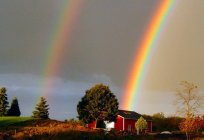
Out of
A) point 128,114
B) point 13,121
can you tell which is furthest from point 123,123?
point 13,121

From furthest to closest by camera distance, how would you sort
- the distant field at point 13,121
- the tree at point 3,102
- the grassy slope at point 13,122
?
the tree at point 3,102
the distant field at point 13,121
the grassy slope at point 13,122

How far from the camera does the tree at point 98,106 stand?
263 feet

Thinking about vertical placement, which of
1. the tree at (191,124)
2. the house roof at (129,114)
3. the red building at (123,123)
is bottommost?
the tree at (191,124)

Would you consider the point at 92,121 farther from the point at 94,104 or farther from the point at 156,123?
the point at 156,123

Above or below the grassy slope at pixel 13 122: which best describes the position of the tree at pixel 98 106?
above

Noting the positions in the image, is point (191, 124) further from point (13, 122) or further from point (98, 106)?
point (13, 122)

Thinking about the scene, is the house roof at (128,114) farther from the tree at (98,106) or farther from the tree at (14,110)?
the tree at (14,110)

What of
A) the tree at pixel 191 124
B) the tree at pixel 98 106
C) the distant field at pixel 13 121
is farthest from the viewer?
the tree at pixel 98 106

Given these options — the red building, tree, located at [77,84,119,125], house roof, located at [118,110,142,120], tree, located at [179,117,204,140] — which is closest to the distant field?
tree, located at [77,84,119,125]

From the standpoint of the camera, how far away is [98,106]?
264 feet

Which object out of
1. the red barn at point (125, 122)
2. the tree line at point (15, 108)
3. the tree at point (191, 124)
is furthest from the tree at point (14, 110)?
the tree at point (191, 124)

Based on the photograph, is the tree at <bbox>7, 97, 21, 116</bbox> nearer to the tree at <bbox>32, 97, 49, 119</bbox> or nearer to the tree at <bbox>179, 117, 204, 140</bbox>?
the tree at <bbox>32, 97, 49, 119</bbox>

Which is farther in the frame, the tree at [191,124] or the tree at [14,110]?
the tree at [14,110]

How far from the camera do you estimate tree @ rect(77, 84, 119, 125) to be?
3162 inches
